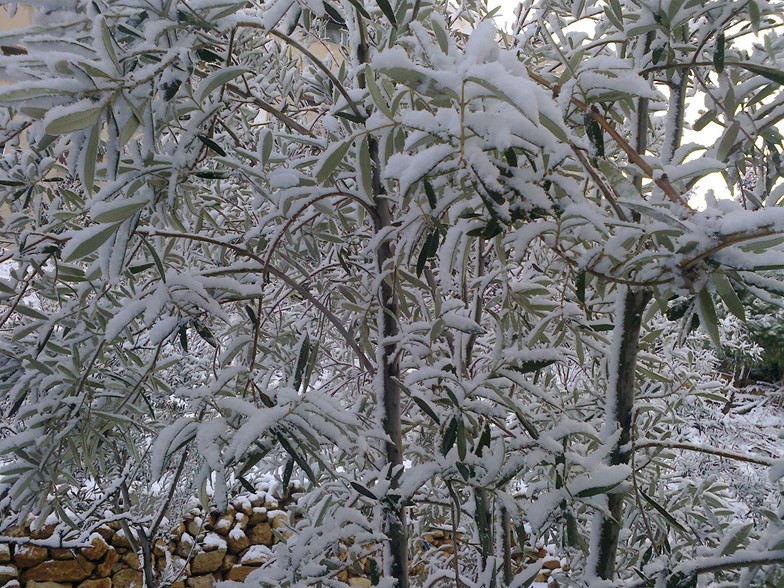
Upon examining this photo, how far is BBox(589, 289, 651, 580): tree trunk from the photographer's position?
1014 mm

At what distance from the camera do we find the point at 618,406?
1.03 meters

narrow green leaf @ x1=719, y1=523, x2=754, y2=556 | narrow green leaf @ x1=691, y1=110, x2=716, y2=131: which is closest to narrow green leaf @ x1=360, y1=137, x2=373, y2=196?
narrow green leaf @ x1=691, y1=110, x2=716, y2=131

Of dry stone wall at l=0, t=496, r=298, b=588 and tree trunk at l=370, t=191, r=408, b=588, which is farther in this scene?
dry stone wall at l=0, t=496, r=298, b=588

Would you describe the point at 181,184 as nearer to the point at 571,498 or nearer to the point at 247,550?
the point at 571,498

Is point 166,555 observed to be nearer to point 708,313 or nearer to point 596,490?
point 596,490

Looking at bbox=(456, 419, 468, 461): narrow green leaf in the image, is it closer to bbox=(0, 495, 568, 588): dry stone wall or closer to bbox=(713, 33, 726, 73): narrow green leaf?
bbox=(713, 33, 726, 73): narrow green leaf

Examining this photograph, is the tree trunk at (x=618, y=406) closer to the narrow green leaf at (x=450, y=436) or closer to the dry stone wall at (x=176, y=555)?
the narrow green leaf at (x=450, y=436)

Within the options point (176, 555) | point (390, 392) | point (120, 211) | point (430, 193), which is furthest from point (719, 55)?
point (176, 555)

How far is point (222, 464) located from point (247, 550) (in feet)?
13.9

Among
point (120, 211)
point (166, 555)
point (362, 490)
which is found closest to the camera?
point (120, 211)

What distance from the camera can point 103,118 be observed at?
0.76 metres

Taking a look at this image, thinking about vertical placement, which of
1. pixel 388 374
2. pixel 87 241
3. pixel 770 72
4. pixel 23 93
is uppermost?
pixel 770 72

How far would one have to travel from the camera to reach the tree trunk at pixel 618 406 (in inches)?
39.9

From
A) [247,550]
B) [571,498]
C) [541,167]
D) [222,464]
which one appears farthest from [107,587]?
[541,167]
